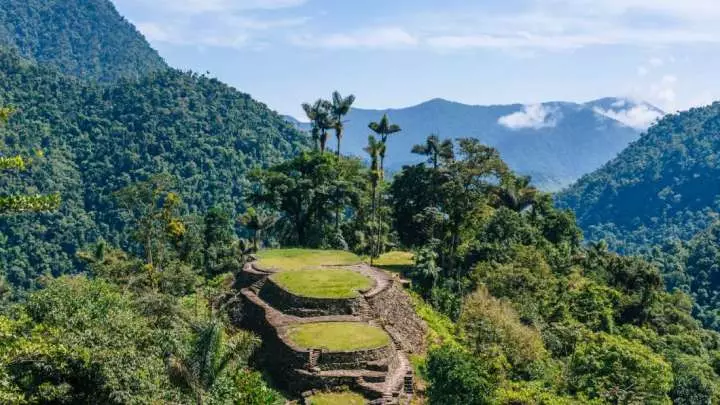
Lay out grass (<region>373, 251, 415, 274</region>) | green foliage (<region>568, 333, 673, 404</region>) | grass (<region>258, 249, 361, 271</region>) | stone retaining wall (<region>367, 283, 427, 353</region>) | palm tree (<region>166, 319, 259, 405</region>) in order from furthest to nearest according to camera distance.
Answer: grass (<region>373, 251, 415, 274</region>) < grass (<region>258, 249, 361, 271</region>) < stone retaining wall (<region>367, 283, 427, 353</region>) < green foliage (<region>568, 333, 673, 404</region>) < palm tree (<region>166, 319, 259, 405</region>)

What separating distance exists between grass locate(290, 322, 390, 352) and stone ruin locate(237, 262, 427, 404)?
29 centimetres

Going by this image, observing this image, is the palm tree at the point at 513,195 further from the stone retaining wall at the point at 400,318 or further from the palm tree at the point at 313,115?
the stone retaining wall at the point at 400,318

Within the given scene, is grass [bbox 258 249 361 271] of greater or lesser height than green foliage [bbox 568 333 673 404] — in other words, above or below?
above

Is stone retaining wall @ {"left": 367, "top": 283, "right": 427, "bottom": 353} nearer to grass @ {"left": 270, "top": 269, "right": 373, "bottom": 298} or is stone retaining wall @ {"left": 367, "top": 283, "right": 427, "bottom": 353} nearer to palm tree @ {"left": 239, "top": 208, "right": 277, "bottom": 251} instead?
grass @ {"left": 270, "top": 269, "right": 373, "bottom": 298}

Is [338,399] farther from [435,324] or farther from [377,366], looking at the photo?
[435,324]

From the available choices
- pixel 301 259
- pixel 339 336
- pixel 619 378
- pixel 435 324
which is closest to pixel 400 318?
pixel 435 324

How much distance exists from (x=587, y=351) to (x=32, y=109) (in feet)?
423

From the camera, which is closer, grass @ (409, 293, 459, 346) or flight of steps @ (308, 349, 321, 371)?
flight of steps @ (308, 349, 321, 371)

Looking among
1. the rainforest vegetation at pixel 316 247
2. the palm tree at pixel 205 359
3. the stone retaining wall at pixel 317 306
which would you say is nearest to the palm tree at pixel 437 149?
the rainforest vegetation at pixel 316 247

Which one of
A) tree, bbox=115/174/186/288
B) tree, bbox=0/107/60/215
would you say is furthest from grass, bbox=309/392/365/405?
tree, bbox=115/174/186/288

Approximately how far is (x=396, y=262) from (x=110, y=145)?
92.1 meters

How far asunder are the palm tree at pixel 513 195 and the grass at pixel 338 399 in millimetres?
31921

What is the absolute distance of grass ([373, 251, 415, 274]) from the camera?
4330 centimetres

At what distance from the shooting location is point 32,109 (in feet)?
421
